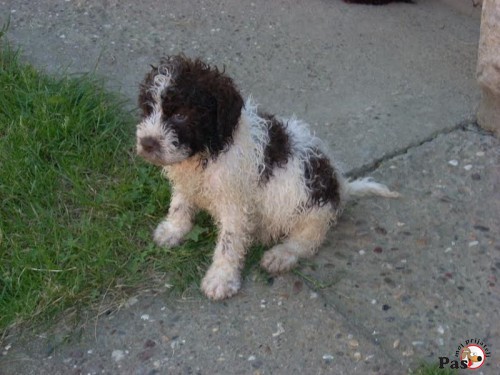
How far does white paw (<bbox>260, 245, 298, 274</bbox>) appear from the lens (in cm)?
370

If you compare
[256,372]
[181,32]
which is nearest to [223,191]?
[256,372]

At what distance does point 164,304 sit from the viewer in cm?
360

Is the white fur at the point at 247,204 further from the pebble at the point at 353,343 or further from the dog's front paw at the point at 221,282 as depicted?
the pebble at the point at 353,343

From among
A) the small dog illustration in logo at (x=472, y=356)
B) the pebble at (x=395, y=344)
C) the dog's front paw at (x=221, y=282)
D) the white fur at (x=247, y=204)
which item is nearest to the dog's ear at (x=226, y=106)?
the white fur at (x=247, y=204)

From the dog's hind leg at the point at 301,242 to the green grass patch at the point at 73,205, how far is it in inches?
14.9

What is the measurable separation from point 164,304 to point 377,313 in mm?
1085

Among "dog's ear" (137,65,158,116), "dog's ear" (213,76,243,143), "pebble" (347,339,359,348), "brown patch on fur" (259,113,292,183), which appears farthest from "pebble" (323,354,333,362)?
"dog's ear" (137,65,158,116)

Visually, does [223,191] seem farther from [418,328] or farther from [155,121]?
[418,328]

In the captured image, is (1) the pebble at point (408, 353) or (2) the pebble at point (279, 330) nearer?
(1) the pebble at point (408, 353)

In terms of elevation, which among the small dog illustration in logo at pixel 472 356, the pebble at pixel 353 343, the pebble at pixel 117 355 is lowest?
the pebble at pixel 117 355

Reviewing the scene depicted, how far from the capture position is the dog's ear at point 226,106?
315 centimetres

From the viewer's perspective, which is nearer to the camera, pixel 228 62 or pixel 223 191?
pixel 223 191

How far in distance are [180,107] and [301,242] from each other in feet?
3.70

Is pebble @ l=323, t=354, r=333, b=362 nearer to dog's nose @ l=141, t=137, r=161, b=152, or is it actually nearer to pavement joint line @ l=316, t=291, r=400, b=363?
pavement joint line @ l=316, t=291, r=400, b=363
